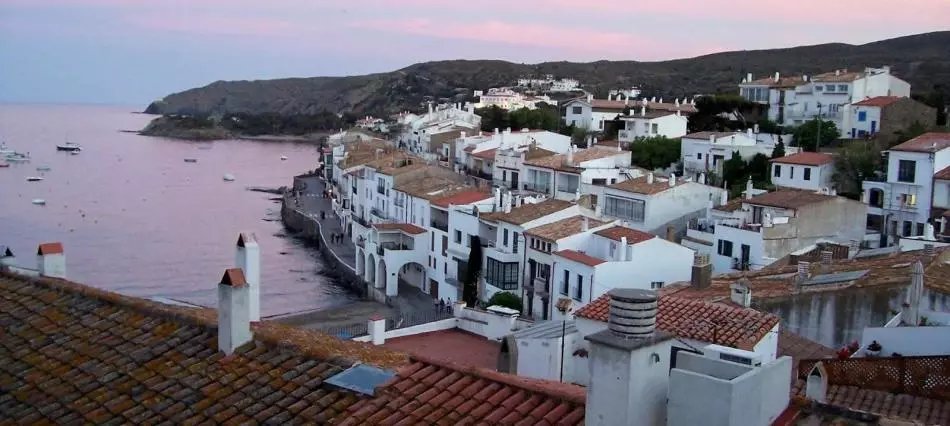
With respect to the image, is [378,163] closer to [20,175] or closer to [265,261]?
[265,261]

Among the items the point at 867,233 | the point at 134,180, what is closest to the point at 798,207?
the point at 867,233

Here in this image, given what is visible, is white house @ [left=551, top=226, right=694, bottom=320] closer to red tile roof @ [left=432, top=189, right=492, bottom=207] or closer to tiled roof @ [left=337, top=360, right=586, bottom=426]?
red tile roof @ [left=432, top=189, right=492, bottom=207]

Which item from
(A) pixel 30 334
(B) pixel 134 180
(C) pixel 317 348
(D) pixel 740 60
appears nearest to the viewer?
(C) pixel 317 348

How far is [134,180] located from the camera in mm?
80250

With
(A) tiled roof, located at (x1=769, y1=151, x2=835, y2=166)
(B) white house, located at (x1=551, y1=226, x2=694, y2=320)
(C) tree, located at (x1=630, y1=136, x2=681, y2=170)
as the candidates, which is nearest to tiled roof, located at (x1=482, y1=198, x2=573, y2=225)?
(B) white house, located at (x1=551, y1=226, x2=694, y2=320)

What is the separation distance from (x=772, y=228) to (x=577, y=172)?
36.6ft

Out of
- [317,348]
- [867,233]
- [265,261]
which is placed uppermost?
[317,348]

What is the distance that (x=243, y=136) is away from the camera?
162250 millimetres

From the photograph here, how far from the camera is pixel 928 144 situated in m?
29.7

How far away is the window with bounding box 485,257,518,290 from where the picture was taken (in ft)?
90.5

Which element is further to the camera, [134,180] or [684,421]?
[134,180]

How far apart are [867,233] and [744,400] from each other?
2725cm

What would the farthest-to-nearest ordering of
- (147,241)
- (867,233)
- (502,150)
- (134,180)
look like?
1. (134,180)
2. (147,241)
3. (502,150)
4. (867,233)

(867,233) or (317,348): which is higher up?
(317,348)
